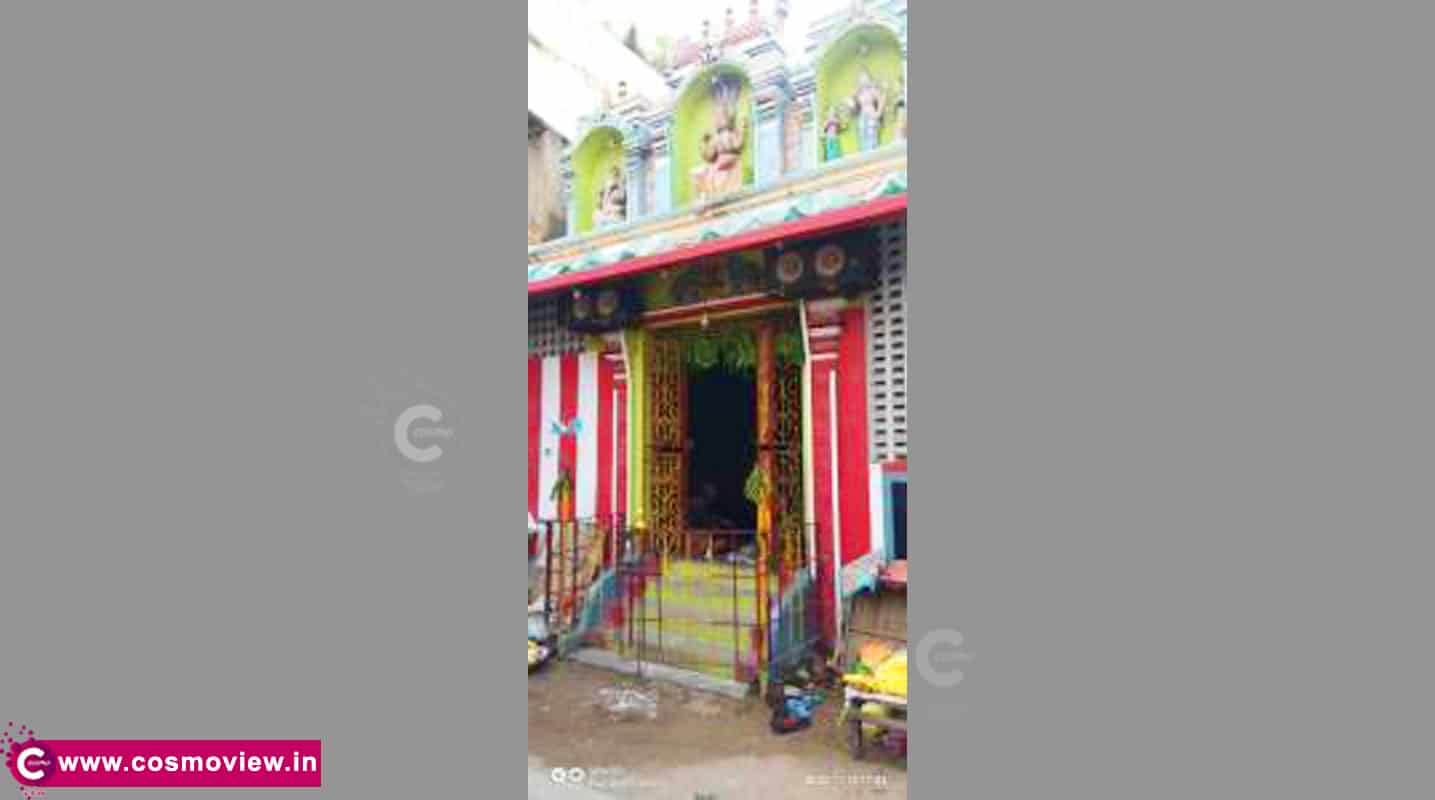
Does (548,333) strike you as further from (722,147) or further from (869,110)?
(869,110)

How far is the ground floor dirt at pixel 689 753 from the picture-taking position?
355 centimetres

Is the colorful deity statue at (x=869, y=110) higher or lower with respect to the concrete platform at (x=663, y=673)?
higher

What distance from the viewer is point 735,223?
5508mm

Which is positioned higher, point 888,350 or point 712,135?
point 712,135

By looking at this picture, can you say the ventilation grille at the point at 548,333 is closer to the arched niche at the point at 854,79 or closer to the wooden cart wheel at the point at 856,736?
the arched niche at the point at 854,79

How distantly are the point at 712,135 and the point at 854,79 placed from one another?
1206mm

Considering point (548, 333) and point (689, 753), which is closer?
point (689, 753)

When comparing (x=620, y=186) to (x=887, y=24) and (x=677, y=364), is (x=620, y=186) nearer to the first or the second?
(x=677, y=364)

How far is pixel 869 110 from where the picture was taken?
5.07 m
